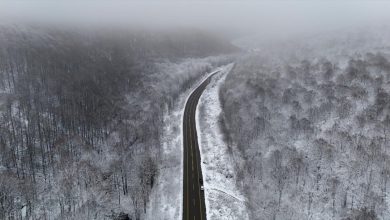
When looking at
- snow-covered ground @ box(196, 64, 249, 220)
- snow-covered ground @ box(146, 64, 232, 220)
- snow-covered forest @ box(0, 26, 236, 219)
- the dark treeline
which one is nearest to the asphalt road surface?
snow-covered ground @ box(146, 64, 232, 220)

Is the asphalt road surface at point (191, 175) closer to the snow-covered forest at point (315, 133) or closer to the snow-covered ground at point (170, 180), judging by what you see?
the snow-covered ground at point (170, 180)

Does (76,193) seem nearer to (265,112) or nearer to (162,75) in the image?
(265,112)

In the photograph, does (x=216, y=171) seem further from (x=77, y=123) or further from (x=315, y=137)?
(x=77, y=123)


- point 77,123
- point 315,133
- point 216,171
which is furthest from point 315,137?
point 77,123

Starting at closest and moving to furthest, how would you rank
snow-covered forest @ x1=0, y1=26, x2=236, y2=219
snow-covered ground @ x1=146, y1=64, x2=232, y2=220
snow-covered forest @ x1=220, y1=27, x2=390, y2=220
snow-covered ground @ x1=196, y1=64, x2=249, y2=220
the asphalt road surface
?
1. the asphalt road surface
2. snow-covered forest @ x1=220, y1=27, x2=390, y2=220
3. snow-covered ground @ x1=196, y1=64, x2=249, y2=220
4. snow-covered ground @ x1=146, y1=64, x2=232, y2=220
5. snow-covered forest @ x1=0, y1=26, x2=236, y2=219

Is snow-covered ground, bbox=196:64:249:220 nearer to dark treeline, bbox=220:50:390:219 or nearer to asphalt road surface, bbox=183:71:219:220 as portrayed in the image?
asphalt road surface, bbox=183:71:219:220

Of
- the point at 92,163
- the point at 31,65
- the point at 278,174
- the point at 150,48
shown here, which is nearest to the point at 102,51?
the point at 150,48
